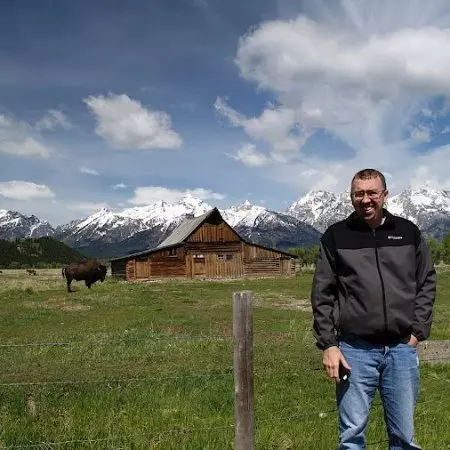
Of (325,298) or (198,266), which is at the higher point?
(325,298)

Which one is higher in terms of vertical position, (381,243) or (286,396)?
(381,243)

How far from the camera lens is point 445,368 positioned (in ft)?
34.6

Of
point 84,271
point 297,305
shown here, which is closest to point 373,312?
point 297,305

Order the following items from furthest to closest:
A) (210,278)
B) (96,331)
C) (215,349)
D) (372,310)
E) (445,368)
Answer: (210,278) < (96,331) < (215,349) < (445,368) < (372,310)

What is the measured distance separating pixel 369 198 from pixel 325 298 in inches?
37.4

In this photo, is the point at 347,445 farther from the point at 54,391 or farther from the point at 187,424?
the point at 54,391

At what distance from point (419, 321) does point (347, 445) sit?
123cm

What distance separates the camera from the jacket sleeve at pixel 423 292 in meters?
4.37

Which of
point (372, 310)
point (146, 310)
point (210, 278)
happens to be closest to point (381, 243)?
point (372, 310)

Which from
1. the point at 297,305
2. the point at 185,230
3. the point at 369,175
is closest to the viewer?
the point at 369,175

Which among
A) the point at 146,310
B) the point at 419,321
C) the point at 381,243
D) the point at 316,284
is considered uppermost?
the point at 381,243

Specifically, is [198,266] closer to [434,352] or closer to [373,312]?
[434,352]

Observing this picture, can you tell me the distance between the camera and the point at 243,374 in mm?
4840

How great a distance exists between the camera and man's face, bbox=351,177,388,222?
14.6ft
